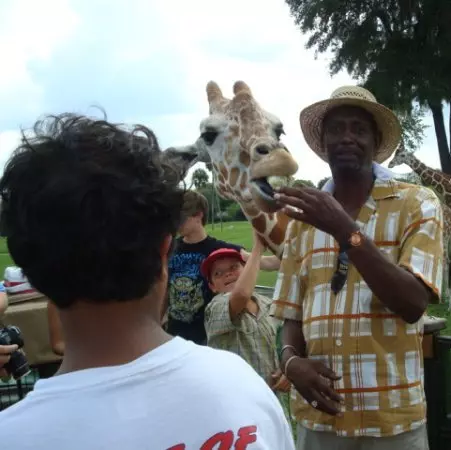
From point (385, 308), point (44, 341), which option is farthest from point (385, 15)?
point (385, 308)

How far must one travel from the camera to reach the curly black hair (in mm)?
1022

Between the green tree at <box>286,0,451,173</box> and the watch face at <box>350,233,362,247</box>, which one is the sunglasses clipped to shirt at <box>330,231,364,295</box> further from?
the green tree at <box>286,0,451,173</box>

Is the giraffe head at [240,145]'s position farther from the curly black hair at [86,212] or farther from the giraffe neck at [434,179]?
the giraffe neck at [434,179]

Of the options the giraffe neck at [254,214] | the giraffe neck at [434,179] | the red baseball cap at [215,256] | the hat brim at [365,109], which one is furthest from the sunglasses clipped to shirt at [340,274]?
the giraffe neck at [434,179]

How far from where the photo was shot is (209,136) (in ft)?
13.1

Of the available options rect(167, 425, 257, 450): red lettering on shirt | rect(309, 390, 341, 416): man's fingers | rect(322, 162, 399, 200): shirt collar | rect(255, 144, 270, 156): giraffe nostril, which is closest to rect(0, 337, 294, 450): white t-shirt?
rect(167, 425, 257, 450): red lettering on shirt

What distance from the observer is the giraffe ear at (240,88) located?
3943 millimetres

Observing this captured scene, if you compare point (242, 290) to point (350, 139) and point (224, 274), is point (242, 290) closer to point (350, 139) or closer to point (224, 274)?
point (224, 274)

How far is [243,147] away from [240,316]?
1133 mm

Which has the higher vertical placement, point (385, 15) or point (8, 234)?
point (385, 15)

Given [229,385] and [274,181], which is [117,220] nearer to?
[229,385]

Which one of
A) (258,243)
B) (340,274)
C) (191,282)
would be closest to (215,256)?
(191,282)

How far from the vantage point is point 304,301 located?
2.29 meters

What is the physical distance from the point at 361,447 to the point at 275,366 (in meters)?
1.16
